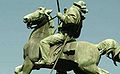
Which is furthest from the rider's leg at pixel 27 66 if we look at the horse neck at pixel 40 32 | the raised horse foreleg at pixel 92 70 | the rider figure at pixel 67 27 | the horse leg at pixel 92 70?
the horse leg at pixel 92 70

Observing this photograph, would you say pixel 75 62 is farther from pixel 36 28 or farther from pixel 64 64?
pixel 36 28

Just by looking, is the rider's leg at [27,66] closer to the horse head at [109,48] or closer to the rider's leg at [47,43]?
the rider's leg at [47,43]

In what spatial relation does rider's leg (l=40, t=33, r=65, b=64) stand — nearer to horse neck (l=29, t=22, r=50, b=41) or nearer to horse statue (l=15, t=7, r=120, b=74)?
horse statue (l=15, t=7, r=120, b=74)

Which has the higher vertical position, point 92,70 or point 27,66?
point 27,66

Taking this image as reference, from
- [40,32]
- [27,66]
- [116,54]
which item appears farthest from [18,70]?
[116,54]

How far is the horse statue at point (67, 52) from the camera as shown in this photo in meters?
13.0

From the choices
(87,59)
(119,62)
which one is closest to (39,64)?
(87,59)

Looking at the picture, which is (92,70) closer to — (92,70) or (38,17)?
(92,70)

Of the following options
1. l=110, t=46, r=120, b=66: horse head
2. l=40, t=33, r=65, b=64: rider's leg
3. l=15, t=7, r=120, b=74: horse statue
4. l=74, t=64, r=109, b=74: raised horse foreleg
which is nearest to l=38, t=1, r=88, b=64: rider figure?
l=40, t=33, r=65, b=64: rider's leg

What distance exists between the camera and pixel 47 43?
42.9ft

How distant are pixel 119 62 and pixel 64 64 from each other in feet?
4.53

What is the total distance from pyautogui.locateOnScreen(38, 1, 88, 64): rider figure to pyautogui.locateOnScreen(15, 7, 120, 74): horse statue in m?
0.16

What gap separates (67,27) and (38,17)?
0.85 meters

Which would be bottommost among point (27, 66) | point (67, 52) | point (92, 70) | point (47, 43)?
point (92, 70)
